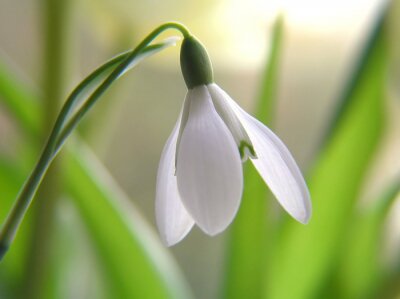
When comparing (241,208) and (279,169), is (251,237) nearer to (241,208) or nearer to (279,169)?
(241,208)

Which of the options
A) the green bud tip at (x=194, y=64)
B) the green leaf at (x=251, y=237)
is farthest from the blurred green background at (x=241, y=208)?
the green bud tip at (x=194, y=64)

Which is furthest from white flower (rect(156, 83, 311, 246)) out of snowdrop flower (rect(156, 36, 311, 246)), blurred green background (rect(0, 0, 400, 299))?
blurred green background (rect(0, 0, 400, 299))

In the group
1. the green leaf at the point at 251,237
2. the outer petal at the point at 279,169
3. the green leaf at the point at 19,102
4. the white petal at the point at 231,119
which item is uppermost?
the green leaf at the point at 19,102

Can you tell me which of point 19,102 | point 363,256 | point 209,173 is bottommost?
point 363,256

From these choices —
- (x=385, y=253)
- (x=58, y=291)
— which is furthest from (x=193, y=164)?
(x=385, y=253)

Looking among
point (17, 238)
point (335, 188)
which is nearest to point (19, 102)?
point (17, 238)

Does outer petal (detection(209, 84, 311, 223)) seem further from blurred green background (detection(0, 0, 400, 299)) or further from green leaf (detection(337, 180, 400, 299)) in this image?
green leaf (detection(337, 180, 400, 299))

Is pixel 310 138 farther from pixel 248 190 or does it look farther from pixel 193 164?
pixel 193 164

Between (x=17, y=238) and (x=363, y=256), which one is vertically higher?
(x=17, y=238)

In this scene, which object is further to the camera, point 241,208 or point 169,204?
point 241,208

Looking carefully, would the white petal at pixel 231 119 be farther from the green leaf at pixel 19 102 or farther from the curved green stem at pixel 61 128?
the green leaf at pixel 19 102
